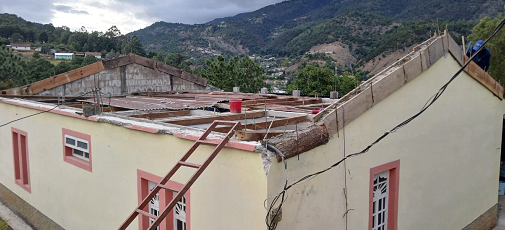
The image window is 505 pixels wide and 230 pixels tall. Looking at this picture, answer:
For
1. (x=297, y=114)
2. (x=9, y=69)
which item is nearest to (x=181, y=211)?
(x=297, y=114)

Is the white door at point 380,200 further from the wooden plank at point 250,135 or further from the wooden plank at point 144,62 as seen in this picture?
the wooden plank at point 144,62

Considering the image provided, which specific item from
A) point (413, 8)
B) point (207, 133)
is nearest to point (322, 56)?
point (413, 8)

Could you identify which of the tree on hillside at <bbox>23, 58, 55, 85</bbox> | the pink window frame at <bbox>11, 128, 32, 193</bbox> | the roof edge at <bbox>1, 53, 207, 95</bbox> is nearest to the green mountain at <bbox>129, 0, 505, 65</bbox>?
the tree on hillside at <bbox>23, 58, 55, 85</bbox>

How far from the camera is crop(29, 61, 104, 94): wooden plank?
1269cm

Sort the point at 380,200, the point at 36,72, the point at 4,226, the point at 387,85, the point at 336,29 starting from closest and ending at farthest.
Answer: the point at 387,85 → the point at 380,200 → the point at 4,226 → the point at 36,72 → the point at 336,29

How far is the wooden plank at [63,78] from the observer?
500 inches

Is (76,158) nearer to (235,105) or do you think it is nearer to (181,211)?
(181,211)

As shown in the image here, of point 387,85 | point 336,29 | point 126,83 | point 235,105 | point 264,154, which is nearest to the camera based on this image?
point 264,154

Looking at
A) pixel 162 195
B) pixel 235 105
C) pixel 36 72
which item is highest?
pixel 36 72

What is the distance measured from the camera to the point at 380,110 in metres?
7.22

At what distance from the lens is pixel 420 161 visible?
26.7ft

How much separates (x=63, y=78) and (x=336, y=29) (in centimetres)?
6778

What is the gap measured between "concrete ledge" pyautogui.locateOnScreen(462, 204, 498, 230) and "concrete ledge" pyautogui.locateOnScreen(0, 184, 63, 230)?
35.0 ft

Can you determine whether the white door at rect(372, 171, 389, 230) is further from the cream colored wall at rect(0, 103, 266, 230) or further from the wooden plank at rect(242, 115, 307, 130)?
the cream colored wall at rect(0, 103, 266, 230)
